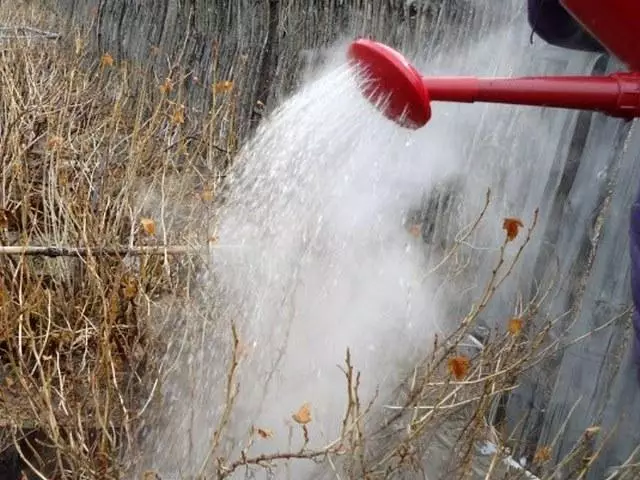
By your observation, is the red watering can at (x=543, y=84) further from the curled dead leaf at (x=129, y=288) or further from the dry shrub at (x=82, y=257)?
the curled dead leaf at (x=129, y=288)

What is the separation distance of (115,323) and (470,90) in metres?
1.89

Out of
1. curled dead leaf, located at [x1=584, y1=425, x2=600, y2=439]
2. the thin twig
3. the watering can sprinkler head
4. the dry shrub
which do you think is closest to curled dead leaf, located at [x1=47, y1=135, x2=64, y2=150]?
the dry shrub

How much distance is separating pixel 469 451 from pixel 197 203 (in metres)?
2.07

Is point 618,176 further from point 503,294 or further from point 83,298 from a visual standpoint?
point 83,298

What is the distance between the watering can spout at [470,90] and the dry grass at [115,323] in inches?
26.5

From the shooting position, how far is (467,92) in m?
1.61

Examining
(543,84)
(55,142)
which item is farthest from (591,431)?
(55,142)

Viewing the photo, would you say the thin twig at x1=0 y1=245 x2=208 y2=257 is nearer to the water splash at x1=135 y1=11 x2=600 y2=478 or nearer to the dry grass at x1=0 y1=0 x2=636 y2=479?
the dry grass at x1=0 y1=0 x2=636 y2=479

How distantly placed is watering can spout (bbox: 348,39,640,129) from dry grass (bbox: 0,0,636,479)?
674 mm

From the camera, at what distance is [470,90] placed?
1.61 meters

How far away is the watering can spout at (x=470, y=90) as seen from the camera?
4.76ft

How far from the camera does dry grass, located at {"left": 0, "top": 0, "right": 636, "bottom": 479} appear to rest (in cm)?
208

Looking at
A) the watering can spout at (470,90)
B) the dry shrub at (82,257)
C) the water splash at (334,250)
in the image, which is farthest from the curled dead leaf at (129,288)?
the watering can spout at (470,90)

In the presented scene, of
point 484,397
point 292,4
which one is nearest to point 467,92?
point 484,397
